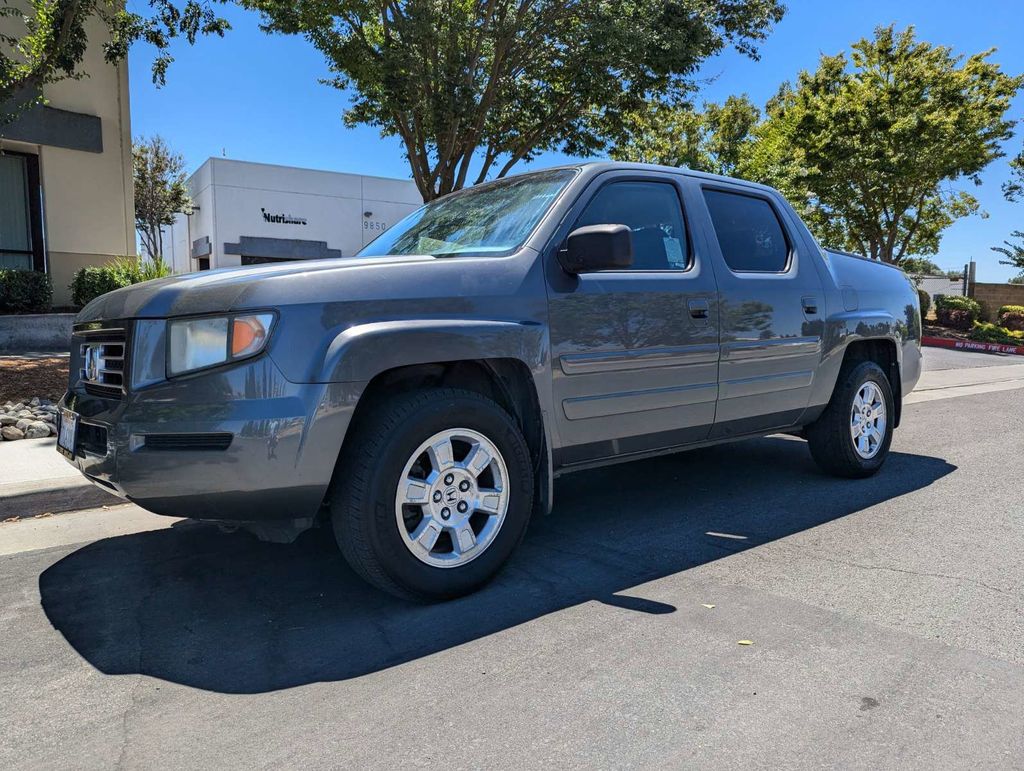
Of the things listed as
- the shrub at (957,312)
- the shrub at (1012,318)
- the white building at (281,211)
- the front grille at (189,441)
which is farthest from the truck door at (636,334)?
the white building at (281,211)

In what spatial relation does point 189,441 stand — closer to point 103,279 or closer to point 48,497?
point 48,497

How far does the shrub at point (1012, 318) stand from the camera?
81.9ft

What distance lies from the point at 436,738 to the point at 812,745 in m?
1.10

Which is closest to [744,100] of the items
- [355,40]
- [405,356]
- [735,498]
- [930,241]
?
[930,241]

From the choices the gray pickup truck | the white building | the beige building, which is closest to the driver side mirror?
the gray pickup truck

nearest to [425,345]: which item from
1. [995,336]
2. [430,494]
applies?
[430,494]

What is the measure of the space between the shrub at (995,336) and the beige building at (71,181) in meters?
22.1

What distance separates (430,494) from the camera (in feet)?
10.4

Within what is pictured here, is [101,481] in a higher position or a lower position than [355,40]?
lower

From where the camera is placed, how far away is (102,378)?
3305mm

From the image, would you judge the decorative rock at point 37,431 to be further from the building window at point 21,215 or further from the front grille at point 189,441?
the building window at point 21,215

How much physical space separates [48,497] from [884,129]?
2235cm

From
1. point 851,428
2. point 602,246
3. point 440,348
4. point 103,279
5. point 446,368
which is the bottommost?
point 851,428

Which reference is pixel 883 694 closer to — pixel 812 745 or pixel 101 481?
pixel 812 745
